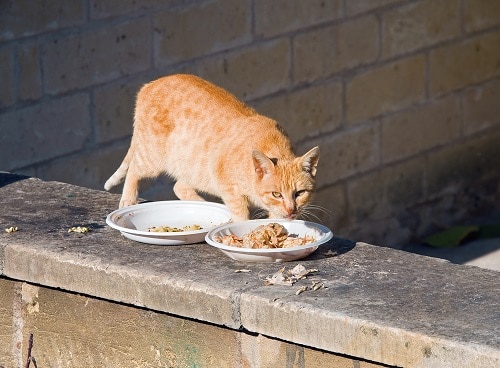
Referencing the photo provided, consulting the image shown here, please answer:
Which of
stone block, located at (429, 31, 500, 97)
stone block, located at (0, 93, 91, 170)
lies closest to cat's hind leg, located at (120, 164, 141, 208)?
stone block, located at (0, 93, 91, 170)

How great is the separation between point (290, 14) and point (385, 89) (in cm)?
111

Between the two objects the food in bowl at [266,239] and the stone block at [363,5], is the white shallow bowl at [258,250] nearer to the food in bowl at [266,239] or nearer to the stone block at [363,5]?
the food in bowl at [266,239]

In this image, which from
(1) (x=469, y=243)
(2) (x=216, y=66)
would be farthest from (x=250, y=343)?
(1) (x=469, y=243)

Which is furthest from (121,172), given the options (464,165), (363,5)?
(464,165)

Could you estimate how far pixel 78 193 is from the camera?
4.10 metres

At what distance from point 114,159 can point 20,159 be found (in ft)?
2.11

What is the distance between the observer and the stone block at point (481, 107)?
8.09m

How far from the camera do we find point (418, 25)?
749cm

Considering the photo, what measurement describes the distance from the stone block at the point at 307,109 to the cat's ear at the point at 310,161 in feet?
7.93

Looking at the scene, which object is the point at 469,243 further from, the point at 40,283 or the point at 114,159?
the point at 40,283

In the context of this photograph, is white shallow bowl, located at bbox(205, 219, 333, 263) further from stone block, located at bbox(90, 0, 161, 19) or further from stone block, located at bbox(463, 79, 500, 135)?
stone block, located at bbox(463, 79, 500, 135)

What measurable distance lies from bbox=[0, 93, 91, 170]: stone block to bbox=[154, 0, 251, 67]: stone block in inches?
23.6

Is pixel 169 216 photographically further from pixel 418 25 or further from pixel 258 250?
pixel 418 25

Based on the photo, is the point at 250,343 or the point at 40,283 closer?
the point at 250,343
